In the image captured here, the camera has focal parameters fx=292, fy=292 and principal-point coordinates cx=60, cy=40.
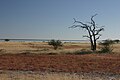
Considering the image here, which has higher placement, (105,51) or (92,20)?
(92,20)

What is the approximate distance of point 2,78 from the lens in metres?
17.2

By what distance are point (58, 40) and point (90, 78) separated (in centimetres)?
4327

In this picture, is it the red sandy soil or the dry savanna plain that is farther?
the red sandy soil

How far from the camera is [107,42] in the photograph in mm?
54281

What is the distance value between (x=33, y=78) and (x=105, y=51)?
2925 centimetres

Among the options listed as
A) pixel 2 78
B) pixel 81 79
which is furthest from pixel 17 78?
pixel 81 79

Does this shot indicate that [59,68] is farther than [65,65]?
No

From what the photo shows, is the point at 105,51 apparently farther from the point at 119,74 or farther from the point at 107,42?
the point at 119,74

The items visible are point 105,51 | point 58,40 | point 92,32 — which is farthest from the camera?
point 58,40

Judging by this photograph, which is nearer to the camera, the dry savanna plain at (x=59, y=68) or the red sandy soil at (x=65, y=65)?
the dry savanna plain at (x=59, y=68)

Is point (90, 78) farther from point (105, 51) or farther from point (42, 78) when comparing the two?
point (105, 51)

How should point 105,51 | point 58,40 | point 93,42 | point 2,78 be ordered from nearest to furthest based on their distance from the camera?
point 2,78, point 105,51, point 93,42, point 58,40

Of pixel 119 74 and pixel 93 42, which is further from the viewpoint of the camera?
pixel 93 42

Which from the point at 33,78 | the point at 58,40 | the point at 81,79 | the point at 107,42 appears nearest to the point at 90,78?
the point at 81,79
